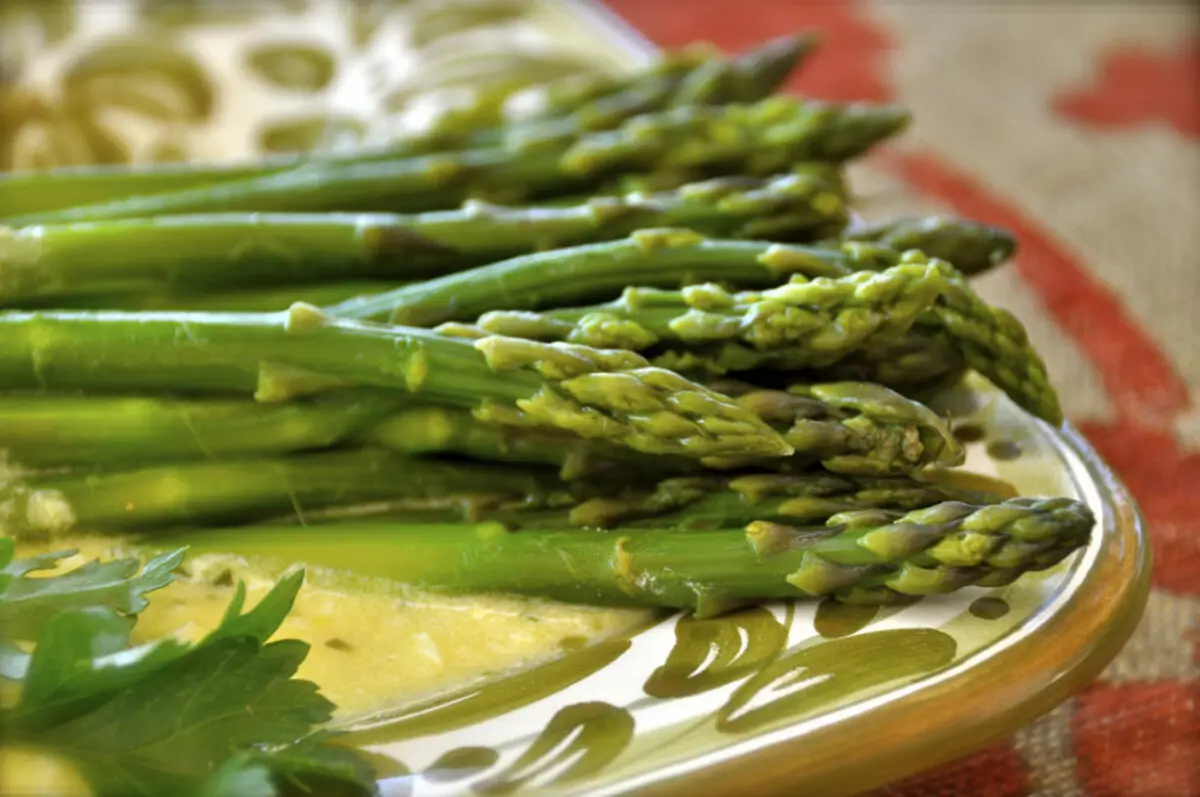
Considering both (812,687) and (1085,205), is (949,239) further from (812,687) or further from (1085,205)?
(1085,205)

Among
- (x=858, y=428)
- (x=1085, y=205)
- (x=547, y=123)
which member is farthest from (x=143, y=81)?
(x=1085, y=205)

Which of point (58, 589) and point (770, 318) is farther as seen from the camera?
point (770, 318)

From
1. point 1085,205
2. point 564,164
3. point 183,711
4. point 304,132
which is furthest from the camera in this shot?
point 1085,205

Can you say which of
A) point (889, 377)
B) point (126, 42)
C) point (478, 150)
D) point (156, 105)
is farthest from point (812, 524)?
point (126, 42)

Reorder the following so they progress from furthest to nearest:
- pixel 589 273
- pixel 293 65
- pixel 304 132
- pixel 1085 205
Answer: pixel 1085 205
pixel 293 65
pixel 304 132
pixel 589 273

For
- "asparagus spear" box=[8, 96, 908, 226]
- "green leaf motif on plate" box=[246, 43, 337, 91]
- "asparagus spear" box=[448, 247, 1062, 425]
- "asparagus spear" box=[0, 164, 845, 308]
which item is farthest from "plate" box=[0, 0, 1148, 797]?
"green leaf motif on plate" box=[246, 43, 337, 91]

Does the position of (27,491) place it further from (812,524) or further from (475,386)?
(812,524)
